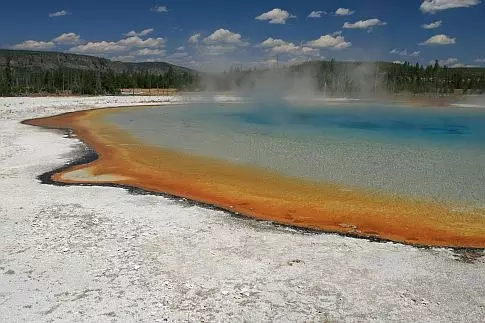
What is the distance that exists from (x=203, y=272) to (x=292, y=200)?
14.4 ft

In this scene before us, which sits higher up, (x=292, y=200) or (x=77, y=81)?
(x=77, y=81)

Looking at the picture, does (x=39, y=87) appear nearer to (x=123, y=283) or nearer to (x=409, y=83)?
(x=409, y=83)

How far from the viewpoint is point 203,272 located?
6.19m

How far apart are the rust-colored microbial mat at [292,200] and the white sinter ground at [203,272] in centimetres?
78

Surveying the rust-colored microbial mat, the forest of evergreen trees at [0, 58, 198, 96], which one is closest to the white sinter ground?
the rust-colored microbial mat

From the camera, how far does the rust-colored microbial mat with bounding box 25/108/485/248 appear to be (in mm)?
8242

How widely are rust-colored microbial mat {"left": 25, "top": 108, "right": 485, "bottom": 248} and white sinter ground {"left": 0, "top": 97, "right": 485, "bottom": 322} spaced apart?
781 mm

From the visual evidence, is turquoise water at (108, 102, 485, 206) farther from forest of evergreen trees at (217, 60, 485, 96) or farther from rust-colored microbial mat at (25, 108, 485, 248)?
forest of evergreen trees at (217, 60, 485, 96)

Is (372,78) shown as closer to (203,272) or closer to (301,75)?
(301,75)

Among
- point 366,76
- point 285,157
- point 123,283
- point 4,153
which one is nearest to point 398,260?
point 123,283

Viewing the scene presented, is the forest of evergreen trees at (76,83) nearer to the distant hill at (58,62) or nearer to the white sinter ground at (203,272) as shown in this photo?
the distant hill at (58,62)

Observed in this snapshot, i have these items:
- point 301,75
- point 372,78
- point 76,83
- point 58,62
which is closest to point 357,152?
point 76,83

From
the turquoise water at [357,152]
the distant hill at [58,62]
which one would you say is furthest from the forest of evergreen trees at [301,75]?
the turquoise water at [357,152]

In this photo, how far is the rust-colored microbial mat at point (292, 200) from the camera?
8242 mm
